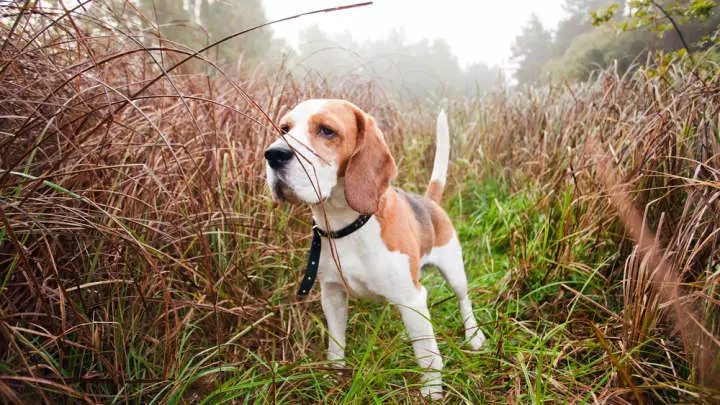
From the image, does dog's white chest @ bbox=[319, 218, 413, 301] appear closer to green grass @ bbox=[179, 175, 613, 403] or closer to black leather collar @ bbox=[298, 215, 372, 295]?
black leather collar @ bbox=[298, 215, 372, 295]

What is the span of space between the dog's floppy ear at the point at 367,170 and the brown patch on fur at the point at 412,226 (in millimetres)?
129

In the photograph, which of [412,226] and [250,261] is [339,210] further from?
[250,261]

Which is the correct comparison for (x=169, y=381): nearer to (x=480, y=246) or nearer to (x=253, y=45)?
(x=480, y=246)

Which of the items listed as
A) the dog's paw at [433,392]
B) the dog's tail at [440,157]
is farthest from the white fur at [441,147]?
the dog's paw at [433,392]

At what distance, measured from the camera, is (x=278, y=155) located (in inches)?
65.9

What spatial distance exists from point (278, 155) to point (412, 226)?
0.97 m

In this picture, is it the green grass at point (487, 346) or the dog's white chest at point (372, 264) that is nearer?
the green grass at point (487, 346)

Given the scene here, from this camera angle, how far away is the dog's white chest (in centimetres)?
196

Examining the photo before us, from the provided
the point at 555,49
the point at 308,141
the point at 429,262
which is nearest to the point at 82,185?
the point at 308,141

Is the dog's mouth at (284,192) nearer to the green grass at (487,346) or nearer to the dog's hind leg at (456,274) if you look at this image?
the green grass at (487,346)

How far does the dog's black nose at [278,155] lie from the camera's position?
166 cm

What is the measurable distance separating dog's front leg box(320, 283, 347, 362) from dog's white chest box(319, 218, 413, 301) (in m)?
0.19

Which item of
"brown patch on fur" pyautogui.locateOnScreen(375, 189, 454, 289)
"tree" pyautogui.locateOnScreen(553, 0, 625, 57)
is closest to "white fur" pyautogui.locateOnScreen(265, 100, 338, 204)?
"brown patch on fur" pyautogui.locateOnScreen(375, 189, 454, 289)

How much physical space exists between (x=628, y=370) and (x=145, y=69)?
3.38 meters
